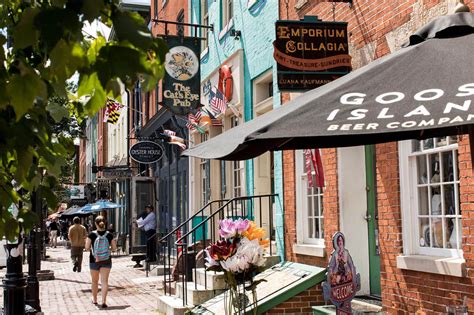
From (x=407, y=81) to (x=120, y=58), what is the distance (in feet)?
6.58

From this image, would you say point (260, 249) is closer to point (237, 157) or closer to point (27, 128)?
point (237, 157)

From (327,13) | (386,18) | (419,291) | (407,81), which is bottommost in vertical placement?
(419,291)

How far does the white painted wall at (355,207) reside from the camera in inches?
327

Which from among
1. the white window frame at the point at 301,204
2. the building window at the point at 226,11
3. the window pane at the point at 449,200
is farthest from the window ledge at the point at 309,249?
the building window at the point at 226,11

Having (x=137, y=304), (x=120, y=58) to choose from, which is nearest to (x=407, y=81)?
(x=120, y=58)

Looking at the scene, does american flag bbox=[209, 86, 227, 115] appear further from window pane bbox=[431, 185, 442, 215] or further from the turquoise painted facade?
window pane bbox=[431, 185, 442, 215]

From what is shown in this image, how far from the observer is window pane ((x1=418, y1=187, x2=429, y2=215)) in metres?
6.82

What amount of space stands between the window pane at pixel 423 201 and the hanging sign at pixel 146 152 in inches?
578

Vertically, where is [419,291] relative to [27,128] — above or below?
below

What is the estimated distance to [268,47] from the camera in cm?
1102

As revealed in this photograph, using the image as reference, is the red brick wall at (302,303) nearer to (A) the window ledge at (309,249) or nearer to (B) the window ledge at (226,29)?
(A) the window ledge at (309,249)

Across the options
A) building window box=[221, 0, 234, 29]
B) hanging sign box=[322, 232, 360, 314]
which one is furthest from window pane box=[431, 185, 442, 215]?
building window box=[221, 0, 234, 29]

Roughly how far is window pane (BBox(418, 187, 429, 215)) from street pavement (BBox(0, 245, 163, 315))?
18.5 ft

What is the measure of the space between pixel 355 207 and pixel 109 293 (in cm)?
734
